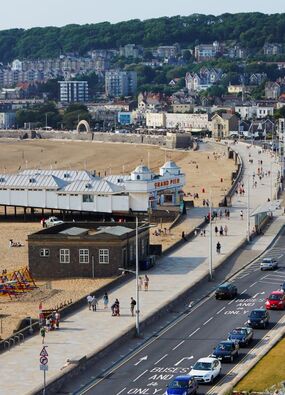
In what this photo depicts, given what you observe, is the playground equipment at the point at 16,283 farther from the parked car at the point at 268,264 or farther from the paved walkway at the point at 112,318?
the parked car at the point at 268,264

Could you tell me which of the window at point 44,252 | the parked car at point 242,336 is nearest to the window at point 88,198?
the window at point 44,252

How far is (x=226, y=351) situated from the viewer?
35000 mm

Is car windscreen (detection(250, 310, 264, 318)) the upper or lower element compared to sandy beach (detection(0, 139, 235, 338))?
upper

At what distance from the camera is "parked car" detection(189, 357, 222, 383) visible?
3266 cm

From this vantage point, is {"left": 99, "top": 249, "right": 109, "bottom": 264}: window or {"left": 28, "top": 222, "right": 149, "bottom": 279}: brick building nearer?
{"left": 28, "top": 222, "right": 149, "bottom": 279}: brick building

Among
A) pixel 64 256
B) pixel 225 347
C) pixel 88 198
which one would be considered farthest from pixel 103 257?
pixel 88 198

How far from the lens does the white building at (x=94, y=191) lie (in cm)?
6881

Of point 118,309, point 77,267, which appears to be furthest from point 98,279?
point 118,309

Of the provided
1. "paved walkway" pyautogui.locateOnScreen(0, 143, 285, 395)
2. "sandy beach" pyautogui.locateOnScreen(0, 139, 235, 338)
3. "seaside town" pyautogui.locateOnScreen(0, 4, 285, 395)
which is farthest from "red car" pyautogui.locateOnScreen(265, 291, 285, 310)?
"sandy beach" pyautogui.locateOnScreen(0, 139, 235, 338)

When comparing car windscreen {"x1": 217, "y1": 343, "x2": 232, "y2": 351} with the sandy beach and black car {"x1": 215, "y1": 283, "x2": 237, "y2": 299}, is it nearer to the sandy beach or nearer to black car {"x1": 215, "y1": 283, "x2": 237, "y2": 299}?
the sandy beach

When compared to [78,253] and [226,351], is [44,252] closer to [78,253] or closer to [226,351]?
[78,253]

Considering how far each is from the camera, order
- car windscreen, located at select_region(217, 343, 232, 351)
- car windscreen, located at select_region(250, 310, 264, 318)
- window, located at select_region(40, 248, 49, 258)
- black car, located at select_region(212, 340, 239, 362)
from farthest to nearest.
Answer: window, located at select_region(40, 248, 49, 258), car windscreen, located at select_region(250, 310, 264, 318), car windscreen, located at select_region(217, 343, 232, 351), black car, located at select_region(212, 340, 239, 362)

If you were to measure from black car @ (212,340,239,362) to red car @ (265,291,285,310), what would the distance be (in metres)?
7.47

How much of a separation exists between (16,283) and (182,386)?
18475 mm
